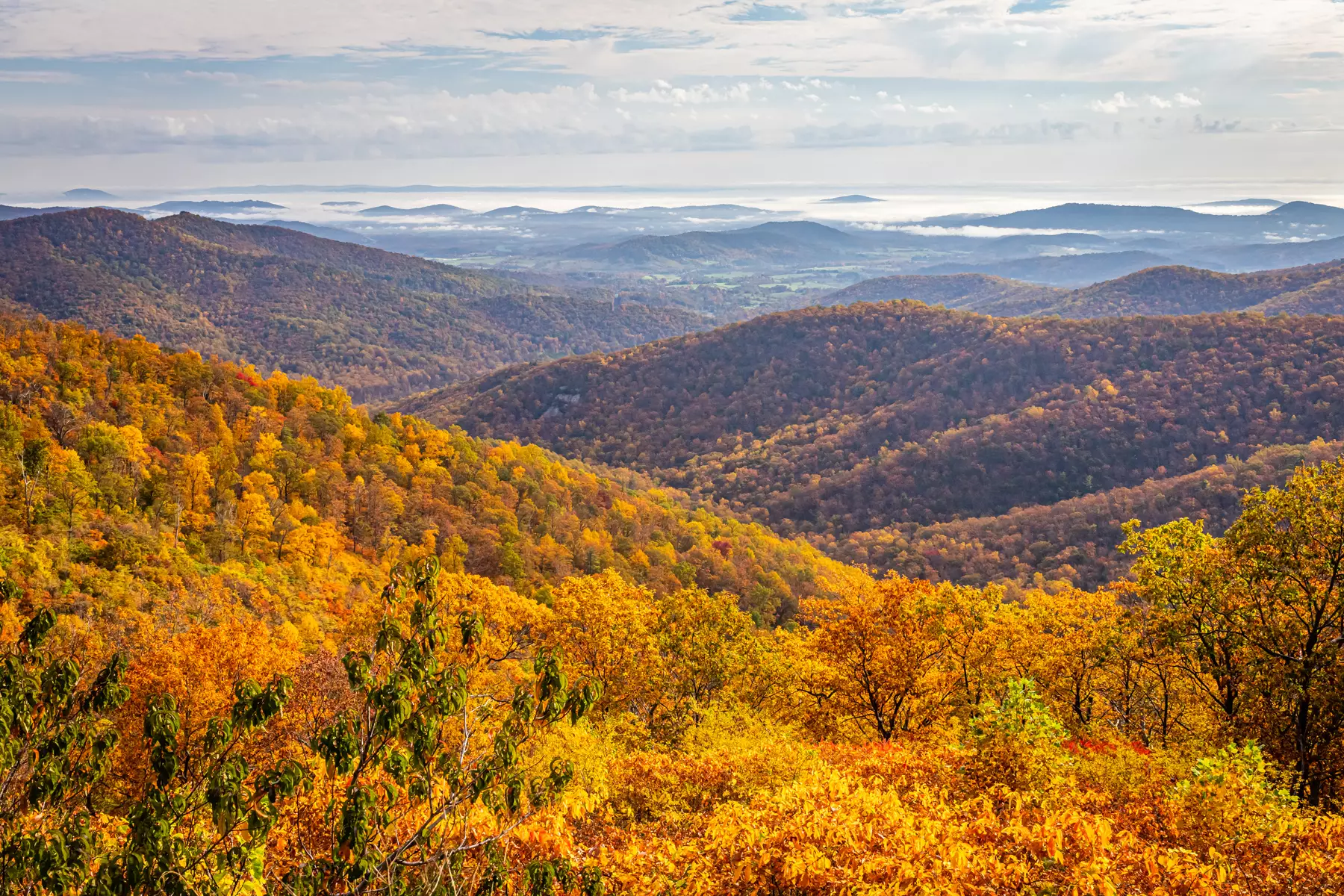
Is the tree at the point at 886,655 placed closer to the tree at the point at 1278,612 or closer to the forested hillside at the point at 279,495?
the tree at the point at 1278,612

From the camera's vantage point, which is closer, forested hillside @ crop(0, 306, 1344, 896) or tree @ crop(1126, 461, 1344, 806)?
forested hillside @ crop(0, 306, 1344, 896)

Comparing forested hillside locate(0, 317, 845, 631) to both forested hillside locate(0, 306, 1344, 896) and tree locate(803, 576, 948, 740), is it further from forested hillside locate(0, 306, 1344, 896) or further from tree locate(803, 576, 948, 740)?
tree locate(803, 576, 948, 740)

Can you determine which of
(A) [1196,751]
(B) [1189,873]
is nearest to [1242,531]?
(A) [1196,751]

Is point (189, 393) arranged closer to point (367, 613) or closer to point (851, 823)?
point (367, 613)

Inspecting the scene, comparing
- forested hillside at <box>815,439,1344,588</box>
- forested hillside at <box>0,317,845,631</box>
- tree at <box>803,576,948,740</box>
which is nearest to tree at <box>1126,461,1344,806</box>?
tree at <box>803,576,948,740</box>

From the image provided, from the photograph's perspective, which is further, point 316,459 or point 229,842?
point 316,459

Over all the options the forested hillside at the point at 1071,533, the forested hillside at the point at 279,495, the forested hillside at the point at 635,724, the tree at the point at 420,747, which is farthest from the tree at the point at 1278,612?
the forested hillside at the point at 1071,533

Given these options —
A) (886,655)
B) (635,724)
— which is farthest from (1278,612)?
(635,724)

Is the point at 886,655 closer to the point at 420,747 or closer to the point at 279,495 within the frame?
the point at 420,747
